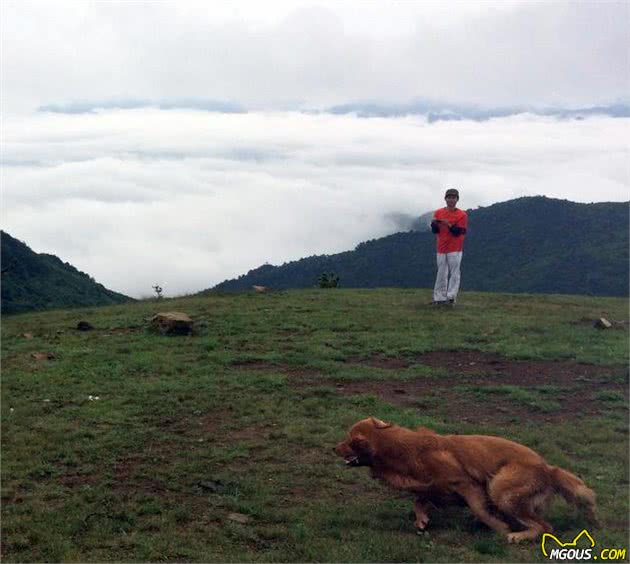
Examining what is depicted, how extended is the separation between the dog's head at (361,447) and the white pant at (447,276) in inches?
448

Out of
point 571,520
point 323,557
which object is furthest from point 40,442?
point 571,520

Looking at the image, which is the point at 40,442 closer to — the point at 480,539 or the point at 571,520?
the point at 480,539

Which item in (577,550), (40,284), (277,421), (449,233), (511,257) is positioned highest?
(511,257)

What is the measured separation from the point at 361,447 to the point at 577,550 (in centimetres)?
182

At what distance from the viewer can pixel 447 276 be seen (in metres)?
18.5

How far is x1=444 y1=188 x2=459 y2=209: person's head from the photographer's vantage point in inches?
683

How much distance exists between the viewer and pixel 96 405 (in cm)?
1048

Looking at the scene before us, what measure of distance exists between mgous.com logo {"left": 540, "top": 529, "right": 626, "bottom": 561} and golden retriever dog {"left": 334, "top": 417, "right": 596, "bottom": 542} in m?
0.12

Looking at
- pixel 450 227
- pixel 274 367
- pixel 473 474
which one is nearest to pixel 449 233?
pixel 450 227

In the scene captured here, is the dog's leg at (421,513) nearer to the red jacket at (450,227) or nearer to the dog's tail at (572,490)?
the dog's tail at (572,490)

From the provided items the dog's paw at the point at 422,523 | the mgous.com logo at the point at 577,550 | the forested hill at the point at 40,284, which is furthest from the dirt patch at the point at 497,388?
the forested hill at the point at 40,284

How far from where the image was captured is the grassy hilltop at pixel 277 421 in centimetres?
648

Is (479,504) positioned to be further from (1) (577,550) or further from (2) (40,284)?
(2) (40,284)

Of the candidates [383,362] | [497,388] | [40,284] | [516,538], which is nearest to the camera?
[516,538]
